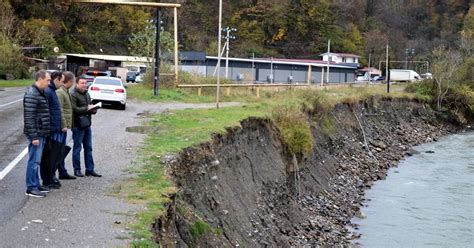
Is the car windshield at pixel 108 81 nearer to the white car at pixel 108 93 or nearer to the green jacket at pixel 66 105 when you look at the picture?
the white car at pixel 108 93

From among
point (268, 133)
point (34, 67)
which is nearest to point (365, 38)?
point (34, 67)

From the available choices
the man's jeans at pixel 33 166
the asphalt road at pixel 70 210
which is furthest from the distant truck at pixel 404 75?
the man's jeans at pixel 33 166

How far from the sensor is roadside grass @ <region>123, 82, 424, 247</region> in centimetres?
986

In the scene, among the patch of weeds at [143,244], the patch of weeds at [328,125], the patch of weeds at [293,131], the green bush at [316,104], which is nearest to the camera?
the patch of weeds at [143,244]

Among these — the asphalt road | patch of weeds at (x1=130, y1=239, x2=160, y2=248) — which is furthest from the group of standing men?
patch of weeds at (x1=130, y1=239, x2=160, y2=248)

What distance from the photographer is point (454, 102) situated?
61688 millimetres

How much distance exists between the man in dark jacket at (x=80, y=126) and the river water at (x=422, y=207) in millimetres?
9101

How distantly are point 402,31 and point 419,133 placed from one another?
288 feet

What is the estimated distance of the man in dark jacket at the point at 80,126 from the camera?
36.7 feet

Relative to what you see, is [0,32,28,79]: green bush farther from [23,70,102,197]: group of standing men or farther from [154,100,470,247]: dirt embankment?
[23,70,102,197]: group of standing men

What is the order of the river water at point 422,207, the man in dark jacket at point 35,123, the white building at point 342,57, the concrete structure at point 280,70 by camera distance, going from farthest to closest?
the white building at point 342,57 < the concrete structure at point 280,70 < the river water at point 422,207 < the man in dark jacket at point 35,123

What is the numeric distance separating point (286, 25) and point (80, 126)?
361 feet

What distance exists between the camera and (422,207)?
22.6 meters

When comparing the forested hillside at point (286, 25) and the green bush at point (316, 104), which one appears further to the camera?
the forested hillside at point (286, 25)
